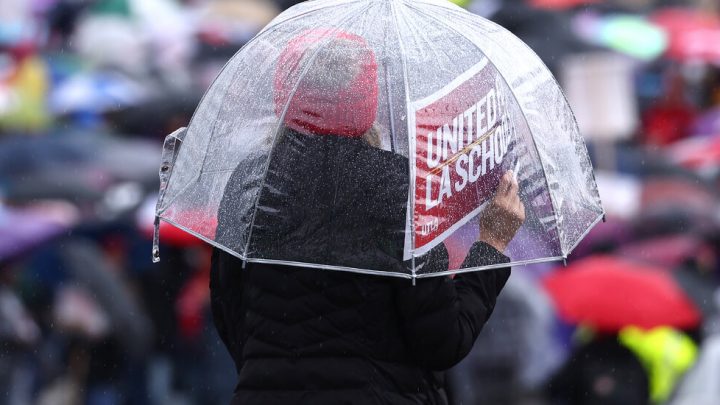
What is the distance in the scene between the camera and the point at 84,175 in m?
8.64

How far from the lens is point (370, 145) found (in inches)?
121

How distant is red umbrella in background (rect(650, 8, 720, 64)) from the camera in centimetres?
1238

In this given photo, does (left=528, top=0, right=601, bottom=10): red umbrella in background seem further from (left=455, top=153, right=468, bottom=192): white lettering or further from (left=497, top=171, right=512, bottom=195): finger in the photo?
(left=455, top=153, right=468, bottom=192): white lettering

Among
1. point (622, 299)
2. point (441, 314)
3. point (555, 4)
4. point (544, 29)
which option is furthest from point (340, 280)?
point (555, 4)

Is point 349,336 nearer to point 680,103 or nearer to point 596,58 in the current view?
point 596,58

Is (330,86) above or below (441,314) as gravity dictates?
above

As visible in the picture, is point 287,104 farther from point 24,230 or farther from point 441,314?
point 24,230

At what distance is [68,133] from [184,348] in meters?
1.86

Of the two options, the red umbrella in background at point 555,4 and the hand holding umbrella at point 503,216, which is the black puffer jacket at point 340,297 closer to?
the hand holding umbrella at point 503,216

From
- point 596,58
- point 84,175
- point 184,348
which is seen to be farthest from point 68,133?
point 596,58

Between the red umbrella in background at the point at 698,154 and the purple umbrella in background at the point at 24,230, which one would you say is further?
the red umbrella in background at the point at 698,154

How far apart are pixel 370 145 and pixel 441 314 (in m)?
0.39

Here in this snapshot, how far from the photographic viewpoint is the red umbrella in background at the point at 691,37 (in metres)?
12.4

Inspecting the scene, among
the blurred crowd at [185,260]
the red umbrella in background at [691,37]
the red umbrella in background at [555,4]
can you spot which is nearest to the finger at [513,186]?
the blurred crowd at [185,260]
